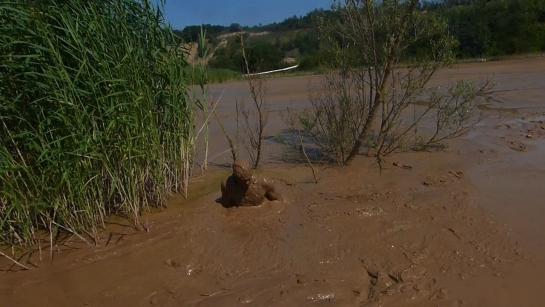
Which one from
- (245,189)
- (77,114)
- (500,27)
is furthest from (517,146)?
(500,27)

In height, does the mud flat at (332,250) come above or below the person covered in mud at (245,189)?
below

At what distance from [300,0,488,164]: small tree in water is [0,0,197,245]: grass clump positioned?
218cm

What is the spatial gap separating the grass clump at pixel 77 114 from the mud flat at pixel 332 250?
34 centimetres

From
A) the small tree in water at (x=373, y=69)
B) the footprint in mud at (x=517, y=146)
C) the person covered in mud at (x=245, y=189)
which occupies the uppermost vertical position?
the small tree in water at (x=373, y=69)

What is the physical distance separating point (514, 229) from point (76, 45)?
3862 mm

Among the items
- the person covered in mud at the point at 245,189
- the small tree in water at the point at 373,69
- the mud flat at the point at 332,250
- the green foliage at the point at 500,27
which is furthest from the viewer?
the green foliage at the point at 500,27

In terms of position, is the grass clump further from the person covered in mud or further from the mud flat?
the person covered in mud

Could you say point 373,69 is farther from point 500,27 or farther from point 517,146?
point 500,27

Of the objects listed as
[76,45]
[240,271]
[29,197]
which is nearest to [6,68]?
[76,45]

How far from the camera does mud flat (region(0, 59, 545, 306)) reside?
3.58m

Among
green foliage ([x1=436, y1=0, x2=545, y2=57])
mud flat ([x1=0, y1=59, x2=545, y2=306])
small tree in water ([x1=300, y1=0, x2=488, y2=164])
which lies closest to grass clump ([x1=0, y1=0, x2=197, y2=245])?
mud flat ([x1=0, y1=59, x2=545, y2=306])

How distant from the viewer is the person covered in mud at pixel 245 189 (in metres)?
4.97

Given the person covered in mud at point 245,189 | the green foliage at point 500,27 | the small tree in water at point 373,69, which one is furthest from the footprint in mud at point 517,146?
the green foliage at point 500,27

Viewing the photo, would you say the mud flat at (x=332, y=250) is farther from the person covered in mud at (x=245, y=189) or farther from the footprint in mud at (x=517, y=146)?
the footprint in mud at (x=517, y=146)
